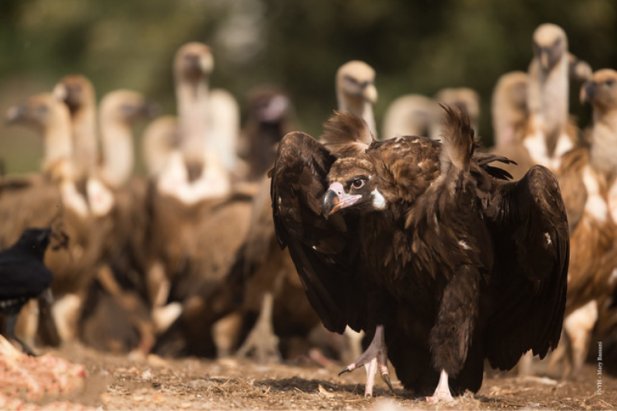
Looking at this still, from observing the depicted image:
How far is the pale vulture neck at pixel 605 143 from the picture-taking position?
8.13 m

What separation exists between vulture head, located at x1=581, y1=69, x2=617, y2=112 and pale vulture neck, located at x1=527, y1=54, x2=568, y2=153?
0.38 metres

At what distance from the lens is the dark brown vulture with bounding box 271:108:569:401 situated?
542cm

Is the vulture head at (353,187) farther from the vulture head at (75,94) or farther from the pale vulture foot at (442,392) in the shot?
the vulture head at (75,94)

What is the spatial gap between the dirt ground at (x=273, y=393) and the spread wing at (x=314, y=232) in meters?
0.37

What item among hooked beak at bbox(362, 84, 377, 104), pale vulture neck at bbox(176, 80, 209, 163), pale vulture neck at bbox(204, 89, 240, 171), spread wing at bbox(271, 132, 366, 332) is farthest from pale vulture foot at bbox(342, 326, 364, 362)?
pale vulture neck at bbox(204, 89, 240, 171)

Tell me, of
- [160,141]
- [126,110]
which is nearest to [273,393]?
[126,110]

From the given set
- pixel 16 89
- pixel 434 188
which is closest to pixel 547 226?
pixel 434 188

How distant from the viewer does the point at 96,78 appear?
18188mm

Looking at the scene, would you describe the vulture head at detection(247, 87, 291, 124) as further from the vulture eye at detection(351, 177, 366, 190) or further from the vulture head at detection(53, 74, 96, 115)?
the vulture eye at detection(351, 177, 366, 190)

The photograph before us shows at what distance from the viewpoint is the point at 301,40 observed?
18.1 metres

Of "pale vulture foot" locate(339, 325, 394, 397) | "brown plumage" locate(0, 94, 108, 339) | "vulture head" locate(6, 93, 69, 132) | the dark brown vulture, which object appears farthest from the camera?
"vulture head" locate(6, 93, 69, 132)

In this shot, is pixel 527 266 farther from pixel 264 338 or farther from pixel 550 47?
pixel 264 338

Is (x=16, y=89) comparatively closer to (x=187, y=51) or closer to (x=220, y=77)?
(x=220, y=77)

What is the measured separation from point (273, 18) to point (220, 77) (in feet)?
3.55
